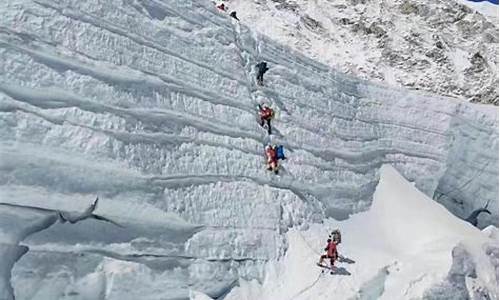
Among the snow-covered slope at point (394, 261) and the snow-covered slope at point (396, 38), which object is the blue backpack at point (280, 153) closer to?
the snow-covered slope at point (394, 261)

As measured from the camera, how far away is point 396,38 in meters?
29.8

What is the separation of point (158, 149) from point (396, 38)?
69.7ft

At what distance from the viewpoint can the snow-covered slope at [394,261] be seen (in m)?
11.2

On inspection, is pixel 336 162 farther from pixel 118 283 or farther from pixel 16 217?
pixel 16 217

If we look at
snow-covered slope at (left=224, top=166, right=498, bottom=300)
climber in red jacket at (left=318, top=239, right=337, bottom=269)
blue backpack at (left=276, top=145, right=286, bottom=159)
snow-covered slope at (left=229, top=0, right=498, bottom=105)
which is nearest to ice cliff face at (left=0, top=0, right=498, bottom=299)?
blue backpack at (left=276, top=145, right=286, bottom=159)

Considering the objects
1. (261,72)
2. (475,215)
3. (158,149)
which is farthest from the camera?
(475,215)

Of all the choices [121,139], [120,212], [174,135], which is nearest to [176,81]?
[174,135]

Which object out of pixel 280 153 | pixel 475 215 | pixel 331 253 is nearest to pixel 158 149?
pixel 280 153

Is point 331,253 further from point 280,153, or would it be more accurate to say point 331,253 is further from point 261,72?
point 261,72

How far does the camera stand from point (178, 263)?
10.2 meters

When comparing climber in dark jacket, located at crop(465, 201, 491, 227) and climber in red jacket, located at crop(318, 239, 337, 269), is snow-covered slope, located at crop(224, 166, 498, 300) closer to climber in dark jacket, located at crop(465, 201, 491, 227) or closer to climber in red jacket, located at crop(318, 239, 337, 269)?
climber in red jacket, located at crop(318, 239, 337, 269)

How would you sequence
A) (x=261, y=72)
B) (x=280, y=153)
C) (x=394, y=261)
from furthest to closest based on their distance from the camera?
1. (x=261, y=72)
2. (x=280, y=153)
3. (x=394, y=261)

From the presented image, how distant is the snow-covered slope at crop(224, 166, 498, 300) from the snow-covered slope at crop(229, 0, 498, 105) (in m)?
13.5

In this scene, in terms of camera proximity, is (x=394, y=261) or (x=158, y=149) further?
(x=394, y=261)
